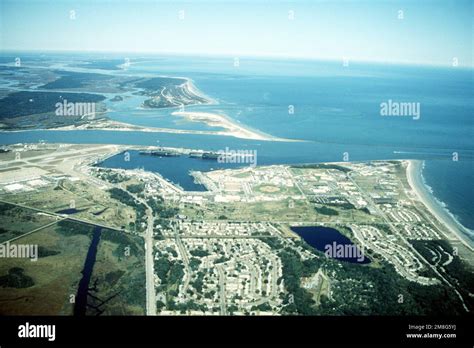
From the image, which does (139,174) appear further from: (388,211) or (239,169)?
(388,211)

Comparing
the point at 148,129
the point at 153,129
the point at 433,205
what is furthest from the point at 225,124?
the point at 433,205

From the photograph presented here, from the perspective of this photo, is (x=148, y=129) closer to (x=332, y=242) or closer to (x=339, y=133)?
(x=339, y=133)

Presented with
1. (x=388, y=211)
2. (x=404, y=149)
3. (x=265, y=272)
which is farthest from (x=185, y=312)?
(x=404, y=149)

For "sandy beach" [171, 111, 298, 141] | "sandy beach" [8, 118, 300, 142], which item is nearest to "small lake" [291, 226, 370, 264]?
"sandy beach" [171, 111, 298, 141]

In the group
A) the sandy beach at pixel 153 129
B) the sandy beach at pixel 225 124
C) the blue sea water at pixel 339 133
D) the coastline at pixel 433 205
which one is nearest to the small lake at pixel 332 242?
the coastline at pixel 433 205

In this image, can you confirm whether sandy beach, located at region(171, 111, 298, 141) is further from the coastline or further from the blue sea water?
the coastline

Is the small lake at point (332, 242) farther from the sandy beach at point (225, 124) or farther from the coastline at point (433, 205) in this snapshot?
the sandy beach at point (225, 124)
